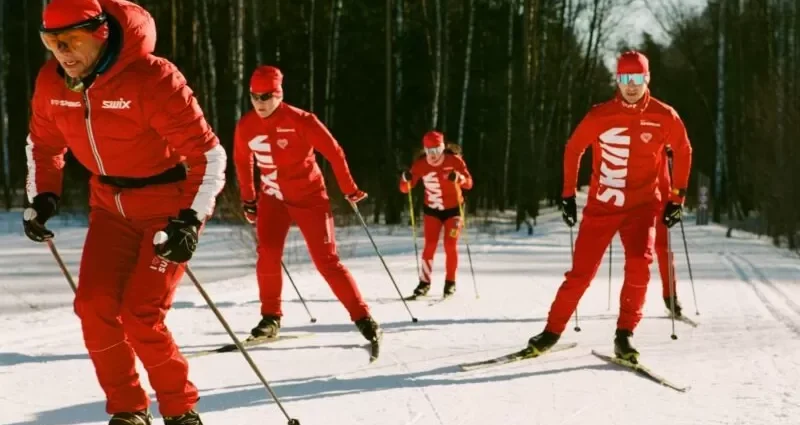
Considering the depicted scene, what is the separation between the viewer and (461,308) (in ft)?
29.1

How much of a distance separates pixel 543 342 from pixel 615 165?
1.39 m

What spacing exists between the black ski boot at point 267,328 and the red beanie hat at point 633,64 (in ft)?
11.0

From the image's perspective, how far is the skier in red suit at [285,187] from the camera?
6.61 m

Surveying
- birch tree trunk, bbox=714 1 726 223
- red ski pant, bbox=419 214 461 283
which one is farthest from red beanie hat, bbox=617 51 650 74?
birch tree trunk, bbox=714 1 726 223

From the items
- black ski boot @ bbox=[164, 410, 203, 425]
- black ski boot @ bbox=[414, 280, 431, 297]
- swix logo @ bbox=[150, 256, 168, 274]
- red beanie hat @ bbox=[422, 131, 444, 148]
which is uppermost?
red beanie hat @ bbox=[422, 131, 444, 148]

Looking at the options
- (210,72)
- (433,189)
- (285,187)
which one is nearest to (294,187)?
(285,187)

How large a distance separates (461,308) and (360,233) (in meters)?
9.69

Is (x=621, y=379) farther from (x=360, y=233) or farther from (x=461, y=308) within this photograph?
(x=360, y=233)

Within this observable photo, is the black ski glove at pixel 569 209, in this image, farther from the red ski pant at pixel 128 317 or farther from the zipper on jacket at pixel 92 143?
the zipper on jacket at pixel 92 143

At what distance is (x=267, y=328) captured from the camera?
6.97m

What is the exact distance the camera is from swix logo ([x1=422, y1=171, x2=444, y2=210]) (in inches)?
391

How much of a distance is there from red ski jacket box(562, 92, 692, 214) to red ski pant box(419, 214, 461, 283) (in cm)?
374

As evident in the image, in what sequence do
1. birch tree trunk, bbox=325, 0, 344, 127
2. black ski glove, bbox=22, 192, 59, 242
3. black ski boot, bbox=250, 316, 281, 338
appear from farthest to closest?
birch tree trunk, bbox=325, 0, 344, 127 → black ski boot, bbox=250, 316, 281, 338 → black ski glove, bbox=22, 192, 59, 242

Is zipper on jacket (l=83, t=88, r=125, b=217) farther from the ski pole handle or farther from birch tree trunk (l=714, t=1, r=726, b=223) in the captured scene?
birch tree trunk (l=714, t=1, r=726, b=223)
